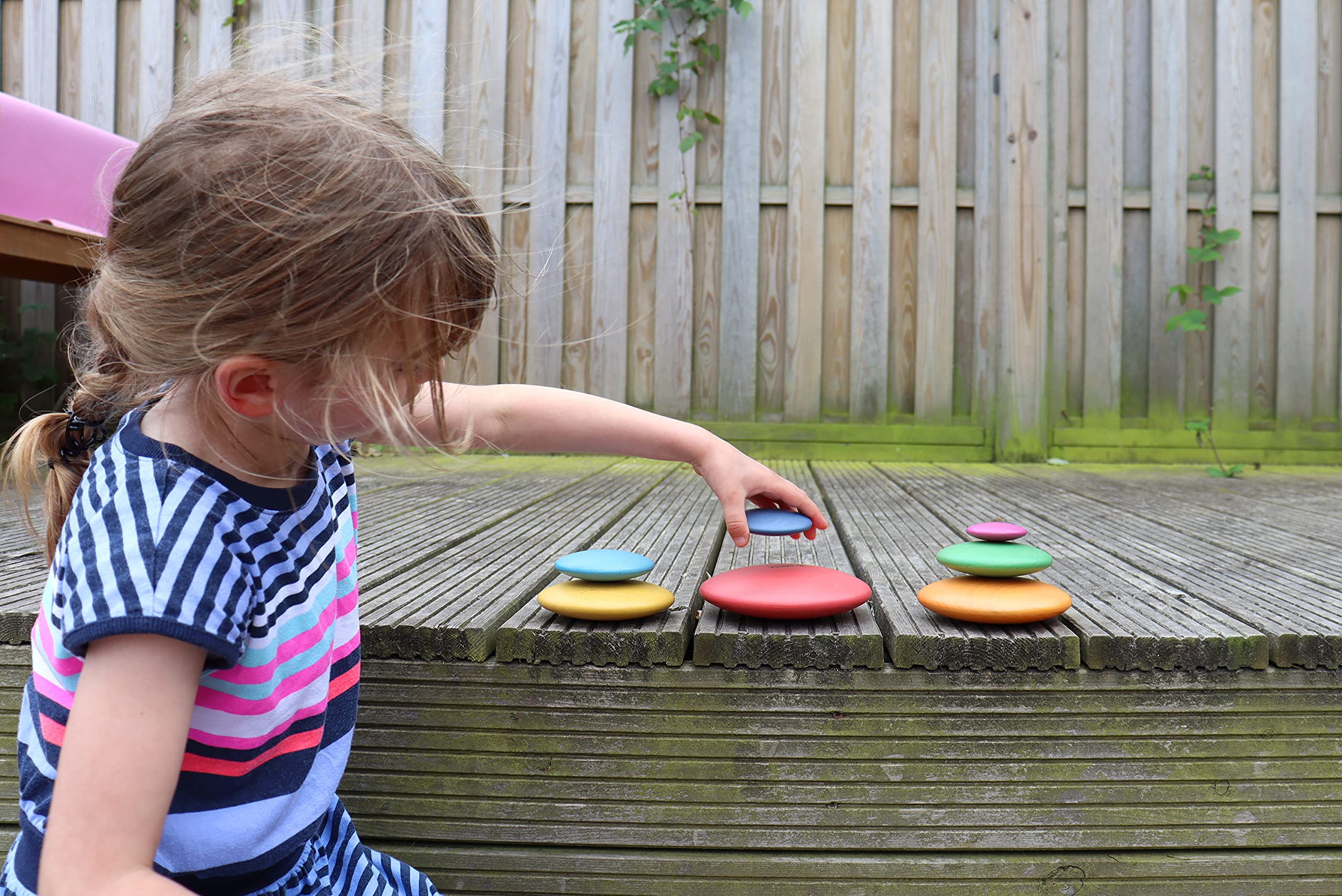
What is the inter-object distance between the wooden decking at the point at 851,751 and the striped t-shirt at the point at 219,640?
0.34 ft

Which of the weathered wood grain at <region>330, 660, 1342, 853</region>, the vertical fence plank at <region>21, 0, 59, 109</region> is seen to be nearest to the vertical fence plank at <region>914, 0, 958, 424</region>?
the weathered wood grain at <region>330, 660, 1342, 853</region>

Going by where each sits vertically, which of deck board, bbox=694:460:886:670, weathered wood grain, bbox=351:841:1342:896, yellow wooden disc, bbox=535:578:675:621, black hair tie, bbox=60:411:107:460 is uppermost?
black hair tie, bbox=60:411:107:460

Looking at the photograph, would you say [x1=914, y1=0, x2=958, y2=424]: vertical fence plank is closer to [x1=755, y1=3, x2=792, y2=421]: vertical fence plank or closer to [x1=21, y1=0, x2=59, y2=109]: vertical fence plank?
[x1=755, y1=3, x2=792, y2=421]: vertical fence plank

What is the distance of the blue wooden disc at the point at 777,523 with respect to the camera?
113 centimetres

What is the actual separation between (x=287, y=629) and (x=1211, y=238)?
3408 mm

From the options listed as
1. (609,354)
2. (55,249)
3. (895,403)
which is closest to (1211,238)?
(895,403)

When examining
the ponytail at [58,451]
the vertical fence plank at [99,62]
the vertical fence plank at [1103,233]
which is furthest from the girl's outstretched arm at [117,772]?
the vertical fence plank at [99,62]

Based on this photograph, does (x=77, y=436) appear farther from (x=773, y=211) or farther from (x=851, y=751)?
(x=773, y=211)

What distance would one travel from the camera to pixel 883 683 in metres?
0.97

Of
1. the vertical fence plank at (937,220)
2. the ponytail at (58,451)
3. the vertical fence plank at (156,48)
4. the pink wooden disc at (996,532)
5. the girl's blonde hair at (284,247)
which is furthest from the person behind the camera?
the vertical fence plank at (156,48)

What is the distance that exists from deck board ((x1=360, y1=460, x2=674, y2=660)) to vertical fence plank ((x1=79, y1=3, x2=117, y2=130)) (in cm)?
291

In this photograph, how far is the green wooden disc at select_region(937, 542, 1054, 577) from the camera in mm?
1083

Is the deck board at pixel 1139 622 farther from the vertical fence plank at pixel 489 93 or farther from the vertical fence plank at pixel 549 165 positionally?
the vertical fence plank at pixel 489 93

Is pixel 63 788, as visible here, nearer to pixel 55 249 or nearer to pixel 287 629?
pixel 287 629
